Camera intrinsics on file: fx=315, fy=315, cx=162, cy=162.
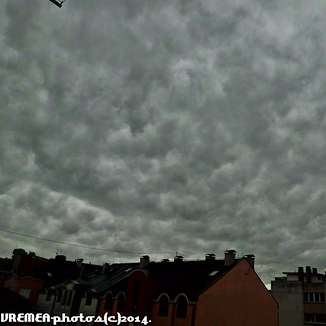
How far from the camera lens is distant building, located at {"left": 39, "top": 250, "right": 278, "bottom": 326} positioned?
110ft

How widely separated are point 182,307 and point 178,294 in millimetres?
1367

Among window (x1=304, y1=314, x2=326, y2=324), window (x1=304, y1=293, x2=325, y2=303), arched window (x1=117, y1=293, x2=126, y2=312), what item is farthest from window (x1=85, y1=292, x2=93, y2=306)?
window (x1=304, y1=293, x2=325, y2=303)

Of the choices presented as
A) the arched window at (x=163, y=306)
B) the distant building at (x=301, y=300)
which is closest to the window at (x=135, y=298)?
the arched window at (x=163, y=306)

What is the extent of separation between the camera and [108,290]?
42.2 m

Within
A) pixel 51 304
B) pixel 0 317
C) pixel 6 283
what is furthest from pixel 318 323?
pixel 6 283

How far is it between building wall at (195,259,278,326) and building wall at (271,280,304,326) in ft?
52.6

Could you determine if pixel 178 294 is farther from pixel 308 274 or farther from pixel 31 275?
pixel 308 274

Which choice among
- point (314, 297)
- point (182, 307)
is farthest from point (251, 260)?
point (314, 297)

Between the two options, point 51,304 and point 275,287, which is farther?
point 275,287

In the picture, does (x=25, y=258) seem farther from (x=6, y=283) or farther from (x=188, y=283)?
(x=188, y=283)

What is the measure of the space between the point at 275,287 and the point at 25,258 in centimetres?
4590

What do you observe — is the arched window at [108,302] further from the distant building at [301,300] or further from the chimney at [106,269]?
the distant building at [301,300]

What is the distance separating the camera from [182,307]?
3362 cm

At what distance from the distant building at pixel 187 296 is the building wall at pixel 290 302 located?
16.1 metres
